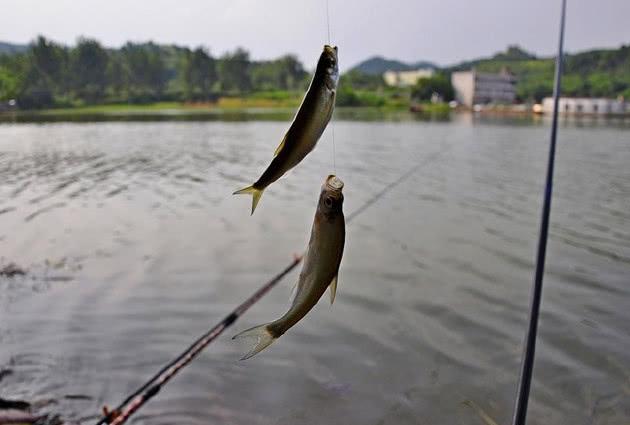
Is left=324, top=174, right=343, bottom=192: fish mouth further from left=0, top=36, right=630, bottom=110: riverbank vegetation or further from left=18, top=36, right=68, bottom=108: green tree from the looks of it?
left=18, top=36, right=68, bottom=108: green tree

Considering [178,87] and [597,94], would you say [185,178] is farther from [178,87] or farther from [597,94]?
[597,94]

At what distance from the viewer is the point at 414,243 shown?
1154 centimetres

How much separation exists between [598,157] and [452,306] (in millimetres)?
24442

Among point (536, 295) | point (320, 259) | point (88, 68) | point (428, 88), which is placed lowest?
point (536, 295)

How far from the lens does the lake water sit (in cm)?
565

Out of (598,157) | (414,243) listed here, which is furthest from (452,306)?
(598,157)

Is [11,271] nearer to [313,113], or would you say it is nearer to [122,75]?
[313,113]

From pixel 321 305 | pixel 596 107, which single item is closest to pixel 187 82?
pixel 596 107

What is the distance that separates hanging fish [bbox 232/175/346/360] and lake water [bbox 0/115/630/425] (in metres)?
3.92

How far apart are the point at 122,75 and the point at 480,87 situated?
367 feet

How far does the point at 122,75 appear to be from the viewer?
14262 centimetres

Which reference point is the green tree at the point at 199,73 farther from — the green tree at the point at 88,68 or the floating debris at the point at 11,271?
the floating debris at the point at 11,271

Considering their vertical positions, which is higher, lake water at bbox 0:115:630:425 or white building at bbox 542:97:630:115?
white building at bbox 542:97:630:115

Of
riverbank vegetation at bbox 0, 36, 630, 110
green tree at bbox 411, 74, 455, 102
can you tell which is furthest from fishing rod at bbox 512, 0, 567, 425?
green tree at bbox 411, 74, 455, 102
